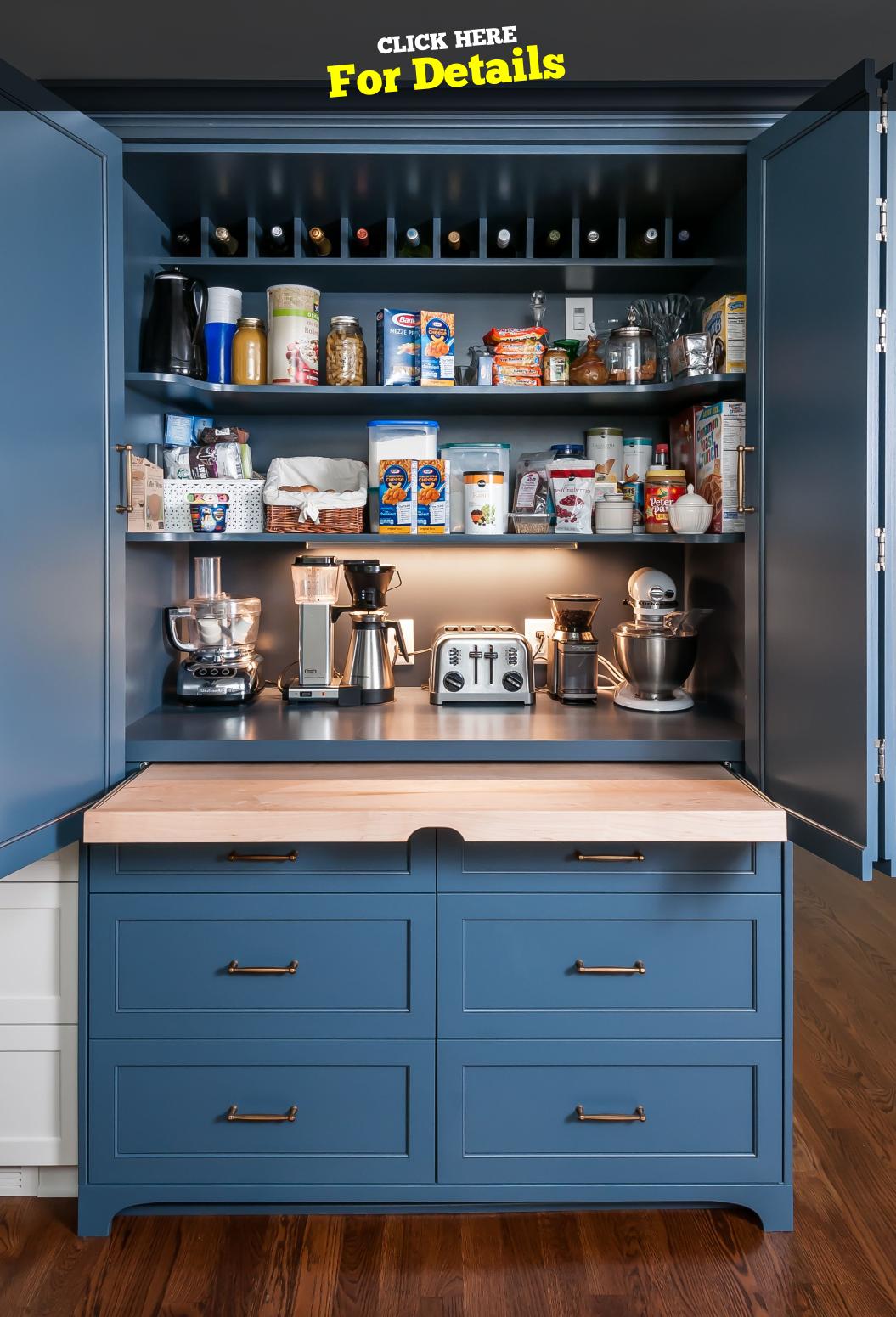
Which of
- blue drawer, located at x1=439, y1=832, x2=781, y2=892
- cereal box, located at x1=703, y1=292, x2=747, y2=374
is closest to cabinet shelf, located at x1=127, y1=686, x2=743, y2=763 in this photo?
blue drawer, located at x1=439, y1=832, x2=781, y2=892

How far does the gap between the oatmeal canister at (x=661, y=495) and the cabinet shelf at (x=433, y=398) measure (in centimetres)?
18

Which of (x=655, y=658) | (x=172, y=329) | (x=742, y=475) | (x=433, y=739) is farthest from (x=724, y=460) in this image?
(x=172, y=329)

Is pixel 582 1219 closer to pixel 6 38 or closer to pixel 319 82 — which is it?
pixel 319 82

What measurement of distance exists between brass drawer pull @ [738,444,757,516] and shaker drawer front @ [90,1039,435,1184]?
1273mm

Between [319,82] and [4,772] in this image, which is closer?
[4,772]

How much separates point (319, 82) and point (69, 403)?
2.67 feet

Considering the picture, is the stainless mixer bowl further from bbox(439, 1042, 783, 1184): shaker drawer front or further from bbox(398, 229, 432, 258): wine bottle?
bbox(398, 229, 432, 258): wine bottle

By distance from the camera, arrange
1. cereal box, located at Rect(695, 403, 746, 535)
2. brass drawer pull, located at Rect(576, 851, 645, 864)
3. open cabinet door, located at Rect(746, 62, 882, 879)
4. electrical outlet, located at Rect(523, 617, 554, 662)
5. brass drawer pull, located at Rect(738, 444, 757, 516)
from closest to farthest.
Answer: open cabinet door, located at Rect(746, 62, 882, 879) < brass drawer pull, located at Rect(576, 851, 645, 864) < brass drawer pull, located at Rect(738, 444, 757, 516) < cereal box, located at Rect(695, 403, 746, 535) < electrical outlet, located at Rect(523, 617, 554, 662)

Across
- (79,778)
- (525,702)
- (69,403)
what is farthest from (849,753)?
(69,403)

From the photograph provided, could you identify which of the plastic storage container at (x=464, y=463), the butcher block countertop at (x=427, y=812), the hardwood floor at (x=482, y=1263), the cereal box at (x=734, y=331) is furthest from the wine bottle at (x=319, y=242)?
the hardwood floor at (x=482, y=1263)

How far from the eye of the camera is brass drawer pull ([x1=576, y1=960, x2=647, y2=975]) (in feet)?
5.66

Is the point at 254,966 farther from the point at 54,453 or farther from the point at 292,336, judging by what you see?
the point at 292,336

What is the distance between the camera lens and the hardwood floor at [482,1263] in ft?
5.20

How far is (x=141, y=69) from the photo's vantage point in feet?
8.07
